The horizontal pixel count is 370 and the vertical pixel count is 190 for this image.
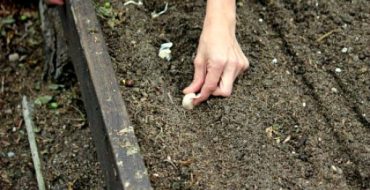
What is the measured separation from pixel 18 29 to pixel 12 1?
135mm

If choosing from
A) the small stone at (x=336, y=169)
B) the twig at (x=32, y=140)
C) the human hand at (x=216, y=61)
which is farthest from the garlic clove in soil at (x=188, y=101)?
the twig at (x=32, y=140)

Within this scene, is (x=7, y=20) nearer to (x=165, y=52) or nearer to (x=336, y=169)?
(x=165, y=52)

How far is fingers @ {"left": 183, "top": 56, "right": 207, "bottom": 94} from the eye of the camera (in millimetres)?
1976

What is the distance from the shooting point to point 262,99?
199 centimetres

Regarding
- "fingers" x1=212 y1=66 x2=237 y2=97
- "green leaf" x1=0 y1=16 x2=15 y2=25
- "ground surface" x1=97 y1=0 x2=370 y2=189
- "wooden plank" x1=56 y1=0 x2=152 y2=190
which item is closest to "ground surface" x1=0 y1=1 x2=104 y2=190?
"green leaf" x1=0 y1=16 x2=15 y2=25

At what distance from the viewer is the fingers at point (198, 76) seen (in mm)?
1976

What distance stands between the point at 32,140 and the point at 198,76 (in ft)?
2.81

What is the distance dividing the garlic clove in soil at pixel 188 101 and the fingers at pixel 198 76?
0.02 meters

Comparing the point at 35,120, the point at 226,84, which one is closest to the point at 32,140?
the point at 35,120

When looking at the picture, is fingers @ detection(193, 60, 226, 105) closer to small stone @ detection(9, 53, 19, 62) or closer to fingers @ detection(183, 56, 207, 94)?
fingers @ detection(183, 56, 207, 94)

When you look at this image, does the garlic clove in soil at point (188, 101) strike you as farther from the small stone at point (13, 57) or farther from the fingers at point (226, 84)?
the small stone at point (13, 57)

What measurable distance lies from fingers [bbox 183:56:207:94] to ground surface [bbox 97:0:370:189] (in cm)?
5

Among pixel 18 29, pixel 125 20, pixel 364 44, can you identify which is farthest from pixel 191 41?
pixel 18 29

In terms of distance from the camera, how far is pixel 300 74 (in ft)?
6.89
